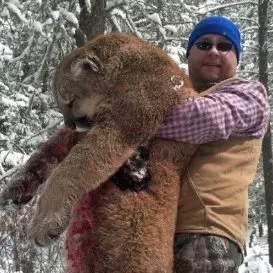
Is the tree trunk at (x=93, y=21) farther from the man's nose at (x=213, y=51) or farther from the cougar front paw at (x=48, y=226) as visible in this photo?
the cougar front paw at (x=48, y=226)

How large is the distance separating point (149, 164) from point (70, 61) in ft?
1.89

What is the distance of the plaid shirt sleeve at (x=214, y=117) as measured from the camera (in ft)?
6.84

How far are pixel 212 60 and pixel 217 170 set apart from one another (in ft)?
2.14

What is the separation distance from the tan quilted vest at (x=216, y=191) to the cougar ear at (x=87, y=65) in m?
0.56

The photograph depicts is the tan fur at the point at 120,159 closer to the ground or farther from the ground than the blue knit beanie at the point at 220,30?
closer to the ground

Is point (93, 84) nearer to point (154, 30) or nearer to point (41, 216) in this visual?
point (41, 216)

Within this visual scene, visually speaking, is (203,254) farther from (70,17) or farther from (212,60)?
(70,17)

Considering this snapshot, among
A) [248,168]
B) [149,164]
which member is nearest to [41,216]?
[149,164]

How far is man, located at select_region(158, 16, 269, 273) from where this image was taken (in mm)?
2086

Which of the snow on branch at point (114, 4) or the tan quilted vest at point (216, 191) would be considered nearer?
the tan quilted vest at point (216, 191)

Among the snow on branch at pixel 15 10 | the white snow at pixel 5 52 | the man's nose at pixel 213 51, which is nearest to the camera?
the man's nose at pixel 213 51

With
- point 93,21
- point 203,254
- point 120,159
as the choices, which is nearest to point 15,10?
point 93,21

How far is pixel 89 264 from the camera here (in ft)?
6.90

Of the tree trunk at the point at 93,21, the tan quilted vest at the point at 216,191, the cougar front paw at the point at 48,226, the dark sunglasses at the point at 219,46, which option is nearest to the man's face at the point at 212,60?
the dark sunglasses at the point at 219,46
